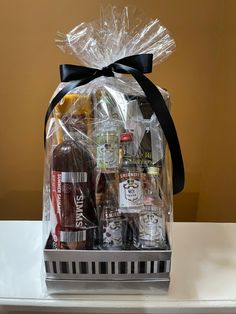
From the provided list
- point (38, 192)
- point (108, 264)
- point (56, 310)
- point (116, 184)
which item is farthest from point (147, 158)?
point (38, 192)

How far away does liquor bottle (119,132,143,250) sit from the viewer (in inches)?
23.2

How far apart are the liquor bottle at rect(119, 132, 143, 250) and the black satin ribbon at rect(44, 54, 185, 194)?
8 centimetres

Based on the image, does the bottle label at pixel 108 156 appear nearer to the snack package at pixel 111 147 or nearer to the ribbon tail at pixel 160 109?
the snack package at pixel 111 147

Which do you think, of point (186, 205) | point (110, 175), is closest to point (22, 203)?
point (186, 205)

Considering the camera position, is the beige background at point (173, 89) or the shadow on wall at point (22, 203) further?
the shadow on wall at point (22, 203)

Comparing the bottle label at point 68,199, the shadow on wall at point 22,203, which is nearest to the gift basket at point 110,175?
the bottle label at point 68,199

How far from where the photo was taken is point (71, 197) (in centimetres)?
59

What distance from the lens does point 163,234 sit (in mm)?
611

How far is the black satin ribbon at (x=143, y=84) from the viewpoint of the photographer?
24.3 inches

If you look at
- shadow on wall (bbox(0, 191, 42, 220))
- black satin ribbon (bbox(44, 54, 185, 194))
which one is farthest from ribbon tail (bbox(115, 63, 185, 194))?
shadow on wall (bbox(0, 191, 42, 220))

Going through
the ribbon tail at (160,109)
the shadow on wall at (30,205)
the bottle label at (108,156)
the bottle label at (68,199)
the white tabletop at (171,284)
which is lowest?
the shadow on wall at (30,205)

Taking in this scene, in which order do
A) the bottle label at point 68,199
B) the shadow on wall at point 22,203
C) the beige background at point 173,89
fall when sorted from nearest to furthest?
the bottle label at point 68,199 → the beige background at point 173,89 → the shadow on wall at point 22,203

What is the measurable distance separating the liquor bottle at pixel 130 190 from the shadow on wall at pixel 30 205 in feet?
2.26

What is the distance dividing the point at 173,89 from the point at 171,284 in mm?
719
